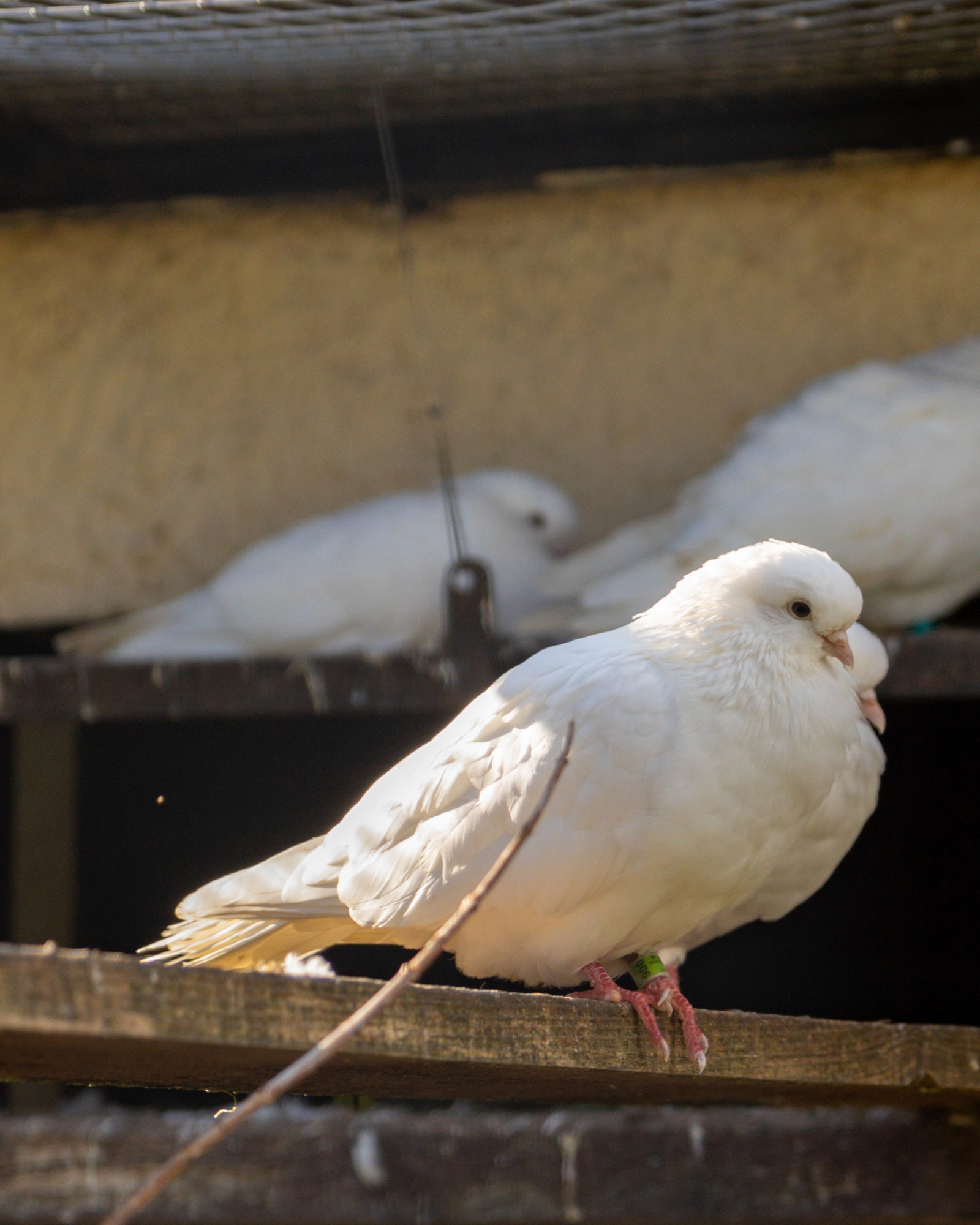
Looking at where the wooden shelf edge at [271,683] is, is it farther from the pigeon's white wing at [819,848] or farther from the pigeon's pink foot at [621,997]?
the pigeon's pink foot at [621,997]

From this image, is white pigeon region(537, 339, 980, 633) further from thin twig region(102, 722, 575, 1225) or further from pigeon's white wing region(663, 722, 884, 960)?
thin twig region(102, 722, 575, 1225)

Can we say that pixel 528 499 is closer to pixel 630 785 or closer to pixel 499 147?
pixel 499 147

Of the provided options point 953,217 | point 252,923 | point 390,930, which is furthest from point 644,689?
point 953,217

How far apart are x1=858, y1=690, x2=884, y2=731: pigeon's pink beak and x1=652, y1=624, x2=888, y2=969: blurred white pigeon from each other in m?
0.24

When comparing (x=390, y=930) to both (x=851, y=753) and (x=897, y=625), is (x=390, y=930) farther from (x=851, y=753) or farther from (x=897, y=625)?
(x=897, y=625)

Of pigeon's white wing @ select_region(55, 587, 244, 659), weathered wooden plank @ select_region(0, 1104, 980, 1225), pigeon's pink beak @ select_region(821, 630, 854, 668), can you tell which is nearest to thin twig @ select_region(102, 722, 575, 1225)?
pigeon's pink beak @ select_region(821, 630, 854, 668)

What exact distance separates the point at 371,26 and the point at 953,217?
62.2 inches

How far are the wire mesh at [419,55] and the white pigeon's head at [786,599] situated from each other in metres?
1.12

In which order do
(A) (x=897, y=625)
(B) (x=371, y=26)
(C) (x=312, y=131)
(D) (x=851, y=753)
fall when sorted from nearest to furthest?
(D) (x=851, y=753), (B) (x=371, y=26), (A) (x=897, y=625), (C) (x=312, y=131)

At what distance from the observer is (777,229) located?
3240mm

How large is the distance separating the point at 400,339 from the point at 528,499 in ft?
2.05

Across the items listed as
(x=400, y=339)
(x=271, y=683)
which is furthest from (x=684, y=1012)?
(x=400, y=339)

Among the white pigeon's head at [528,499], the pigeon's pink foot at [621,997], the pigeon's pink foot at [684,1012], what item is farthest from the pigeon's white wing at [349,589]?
the pigeon's pink foot at [684,1012]

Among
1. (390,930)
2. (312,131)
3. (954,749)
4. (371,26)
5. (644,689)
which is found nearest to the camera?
(644,689)
